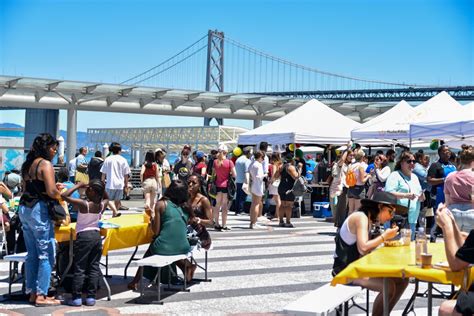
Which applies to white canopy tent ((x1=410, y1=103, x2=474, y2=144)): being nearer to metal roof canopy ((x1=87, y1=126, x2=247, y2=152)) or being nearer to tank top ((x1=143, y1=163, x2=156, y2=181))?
tank top ((x1=143, y1=163, x2=156, y2=181))

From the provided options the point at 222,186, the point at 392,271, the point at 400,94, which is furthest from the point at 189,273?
the point at 400,94

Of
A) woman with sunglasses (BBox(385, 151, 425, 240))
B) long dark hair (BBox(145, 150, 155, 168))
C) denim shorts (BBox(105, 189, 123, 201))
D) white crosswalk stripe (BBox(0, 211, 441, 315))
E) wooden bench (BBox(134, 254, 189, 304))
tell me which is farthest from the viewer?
long dark hair (BBox(145, 150, 155, 168))

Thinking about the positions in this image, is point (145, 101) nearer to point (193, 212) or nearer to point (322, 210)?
point (322, 210)

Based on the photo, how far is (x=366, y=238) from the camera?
6086 mm

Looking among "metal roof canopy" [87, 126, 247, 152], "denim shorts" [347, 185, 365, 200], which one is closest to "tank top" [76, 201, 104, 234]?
"denim shorts" [347, 185, 365, 200]

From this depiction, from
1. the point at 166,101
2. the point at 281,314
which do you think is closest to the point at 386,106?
the point at 166,101

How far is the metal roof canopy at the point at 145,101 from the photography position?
34312 millimetres

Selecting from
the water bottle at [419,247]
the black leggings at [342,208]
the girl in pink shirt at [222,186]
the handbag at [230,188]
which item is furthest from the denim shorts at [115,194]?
the water bottle at [419,247]

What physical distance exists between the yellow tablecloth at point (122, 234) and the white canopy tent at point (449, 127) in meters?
8.56

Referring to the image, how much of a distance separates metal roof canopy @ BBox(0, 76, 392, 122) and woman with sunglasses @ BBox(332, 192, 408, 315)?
28.5 metres

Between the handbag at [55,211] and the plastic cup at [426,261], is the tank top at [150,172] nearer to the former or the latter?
the handbag at [55,211]

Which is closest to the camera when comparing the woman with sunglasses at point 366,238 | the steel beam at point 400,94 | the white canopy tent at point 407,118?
the woman with sunglasses at point 366,238

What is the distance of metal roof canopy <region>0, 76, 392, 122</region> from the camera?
3431 cm

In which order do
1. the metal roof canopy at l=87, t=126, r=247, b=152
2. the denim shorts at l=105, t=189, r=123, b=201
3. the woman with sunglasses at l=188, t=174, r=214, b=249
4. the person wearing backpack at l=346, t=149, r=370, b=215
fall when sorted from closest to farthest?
the woman with sunglasses at l=188, t=174, r=214, b=249, the person wearing backpack at l=346, t=149, r=370, b=215, the denim shorts at l=105, t=189, r=123, b=201, the metal roof canopy at l=87, t=126, r=247, b=152
